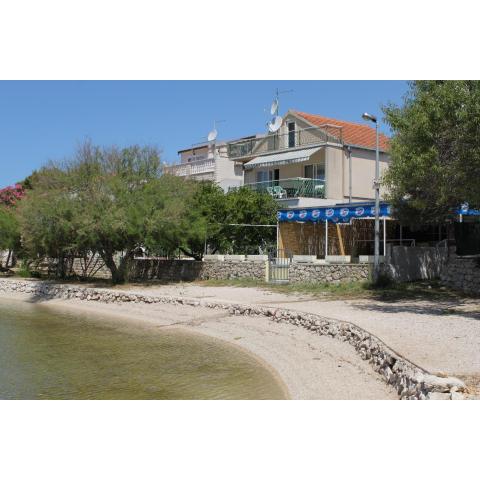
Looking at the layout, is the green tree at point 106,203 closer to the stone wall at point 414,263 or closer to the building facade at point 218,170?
the stone wall at point 414,263

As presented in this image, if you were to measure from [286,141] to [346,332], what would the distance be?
86.0ft

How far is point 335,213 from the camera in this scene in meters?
26.4

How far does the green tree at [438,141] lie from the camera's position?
15.5 meters

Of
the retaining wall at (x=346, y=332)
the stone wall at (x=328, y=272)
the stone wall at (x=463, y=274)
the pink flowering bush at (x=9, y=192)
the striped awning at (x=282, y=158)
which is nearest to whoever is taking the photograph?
the retaining wall at (x=346, y=332)

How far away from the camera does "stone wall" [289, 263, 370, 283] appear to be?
24594mm

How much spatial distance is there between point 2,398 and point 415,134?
43.1ft

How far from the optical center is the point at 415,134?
1667cm

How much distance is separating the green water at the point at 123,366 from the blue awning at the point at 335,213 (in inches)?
431

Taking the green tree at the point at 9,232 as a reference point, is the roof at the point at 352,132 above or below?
above

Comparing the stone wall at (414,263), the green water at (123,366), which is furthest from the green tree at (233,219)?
the green water at (123,366)

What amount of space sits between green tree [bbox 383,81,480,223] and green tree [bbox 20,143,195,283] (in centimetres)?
1280

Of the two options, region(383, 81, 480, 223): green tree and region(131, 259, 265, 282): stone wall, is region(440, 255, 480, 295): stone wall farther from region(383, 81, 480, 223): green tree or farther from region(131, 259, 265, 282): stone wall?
region(131, 259, 265, 282): stone wall

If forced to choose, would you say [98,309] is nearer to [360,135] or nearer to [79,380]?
[79,380]
